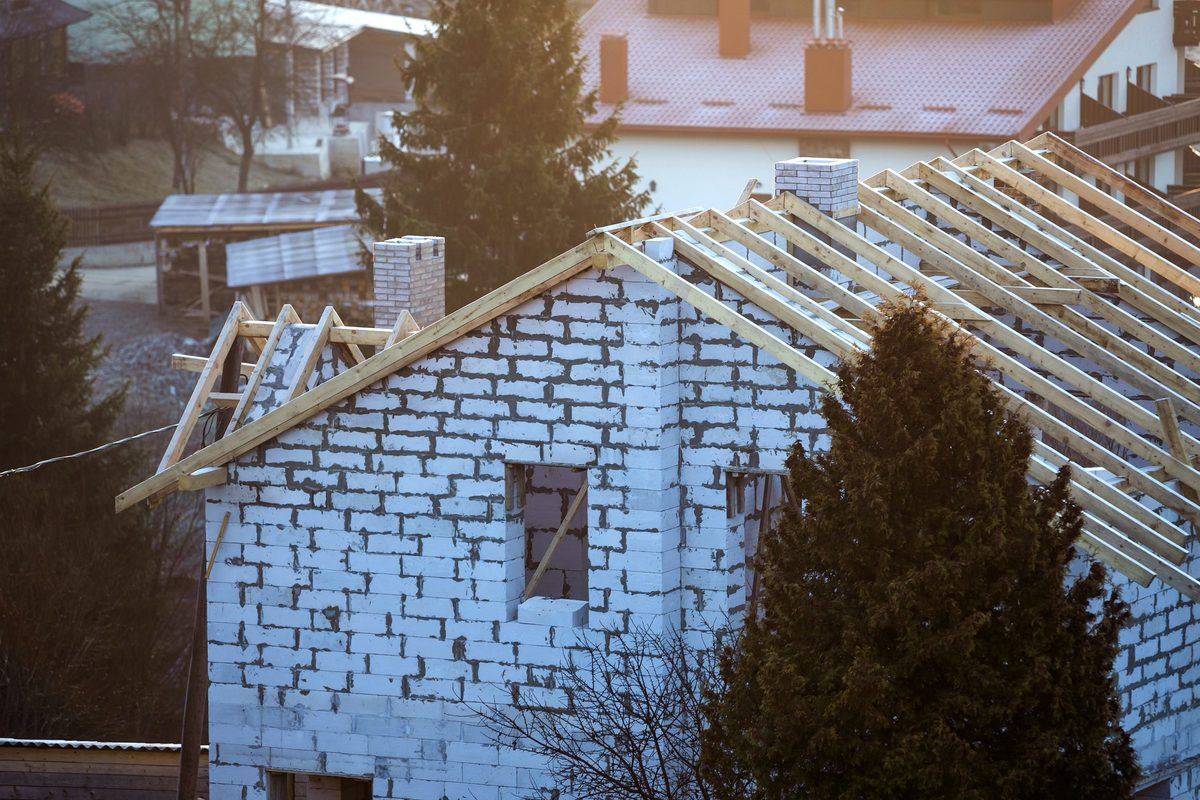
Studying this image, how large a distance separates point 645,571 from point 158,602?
56.7 feet

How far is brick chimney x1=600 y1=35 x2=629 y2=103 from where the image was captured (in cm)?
4712

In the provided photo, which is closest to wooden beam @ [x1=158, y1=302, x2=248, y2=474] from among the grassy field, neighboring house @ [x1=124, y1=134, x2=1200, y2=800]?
neighboring house @ [x1=124, y1=134, x2=1200, y2=800]

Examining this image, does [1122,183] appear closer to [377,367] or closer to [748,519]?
[748,519]

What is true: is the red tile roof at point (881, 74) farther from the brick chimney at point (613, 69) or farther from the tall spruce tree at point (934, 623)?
the tall spruce tree at point (934, 623)

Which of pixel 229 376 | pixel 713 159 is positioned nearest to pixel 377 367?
pixel 229 376

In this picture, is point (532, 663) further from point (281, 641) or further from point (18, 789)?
point (18, 789)

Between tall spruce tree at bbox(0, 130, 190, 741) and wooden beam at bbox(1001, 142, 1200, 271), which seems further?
tall spruce tree at bbox(0, 130, 190, 741)

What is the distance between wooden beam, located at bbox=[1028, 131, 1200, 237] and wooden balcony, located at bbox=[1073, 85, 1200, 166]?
1329 cm

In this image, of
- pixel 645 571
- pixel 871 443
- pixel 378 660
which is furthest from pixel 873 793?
pixel 378 660

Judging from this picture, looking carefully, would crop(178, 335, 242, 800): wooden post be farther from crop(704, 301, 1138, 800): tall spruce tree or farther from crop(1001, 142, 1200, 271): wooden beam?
crop(1001, 142, 1200, 271): wooden beam

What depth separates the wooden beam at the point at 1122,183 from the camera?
955 inches

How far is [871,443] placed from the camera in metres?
11.9

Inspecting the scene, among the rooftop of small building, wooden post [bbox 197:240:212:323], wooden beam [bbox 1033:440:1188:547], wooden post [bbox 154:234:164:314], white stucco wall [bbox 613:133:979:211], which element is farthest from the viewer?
the rooftop of small building

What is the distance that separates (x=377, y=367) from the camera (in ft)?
57.1
